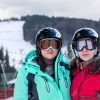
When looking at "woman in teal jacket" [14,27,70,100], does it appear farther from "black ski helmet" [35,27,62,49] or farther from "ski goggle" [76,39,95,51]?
"ski goggle" [76,39,95,51]

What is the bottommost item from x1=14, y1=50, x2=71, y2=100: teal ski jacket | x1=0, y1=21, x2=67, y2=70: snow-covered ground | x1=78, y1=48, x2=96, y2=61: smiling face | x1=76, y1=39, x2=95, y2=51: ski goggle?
x1=0, y1=21, x2=67, y2=70: snow-covered ground

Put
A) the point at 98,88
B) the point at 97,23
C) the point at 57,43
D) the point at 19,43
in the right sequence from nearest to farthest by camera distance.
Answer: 1. the point at 98,88
2. the point at 57,43
3. the point at 97,23
4. the point at 19,43

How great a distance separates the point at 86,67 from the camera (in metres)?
3.72

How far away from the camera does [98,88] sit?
3.58 m

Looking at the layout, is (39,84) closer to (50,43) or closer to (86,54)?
(50,43)

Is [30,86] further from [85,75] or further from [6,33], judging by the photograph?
[6,33]

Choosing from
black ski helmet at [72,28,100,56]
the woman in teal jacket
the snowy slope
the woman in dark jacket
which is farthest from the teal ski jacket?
the snowy slope

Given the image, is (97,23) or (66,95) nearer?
(66,95)

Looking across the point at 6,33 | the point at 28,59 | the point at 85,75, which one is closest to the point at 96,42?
the point at 85,75

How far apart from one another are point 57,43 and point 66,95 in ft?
1.45

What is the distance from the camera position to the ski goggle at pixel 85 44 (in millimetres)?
3748

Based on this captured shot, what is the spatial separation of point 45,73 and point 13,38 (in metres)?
139

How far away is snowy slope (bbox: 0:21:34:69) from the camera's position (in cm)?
12744

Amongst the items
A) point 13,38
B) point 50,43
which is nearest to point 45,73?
point 50,43
